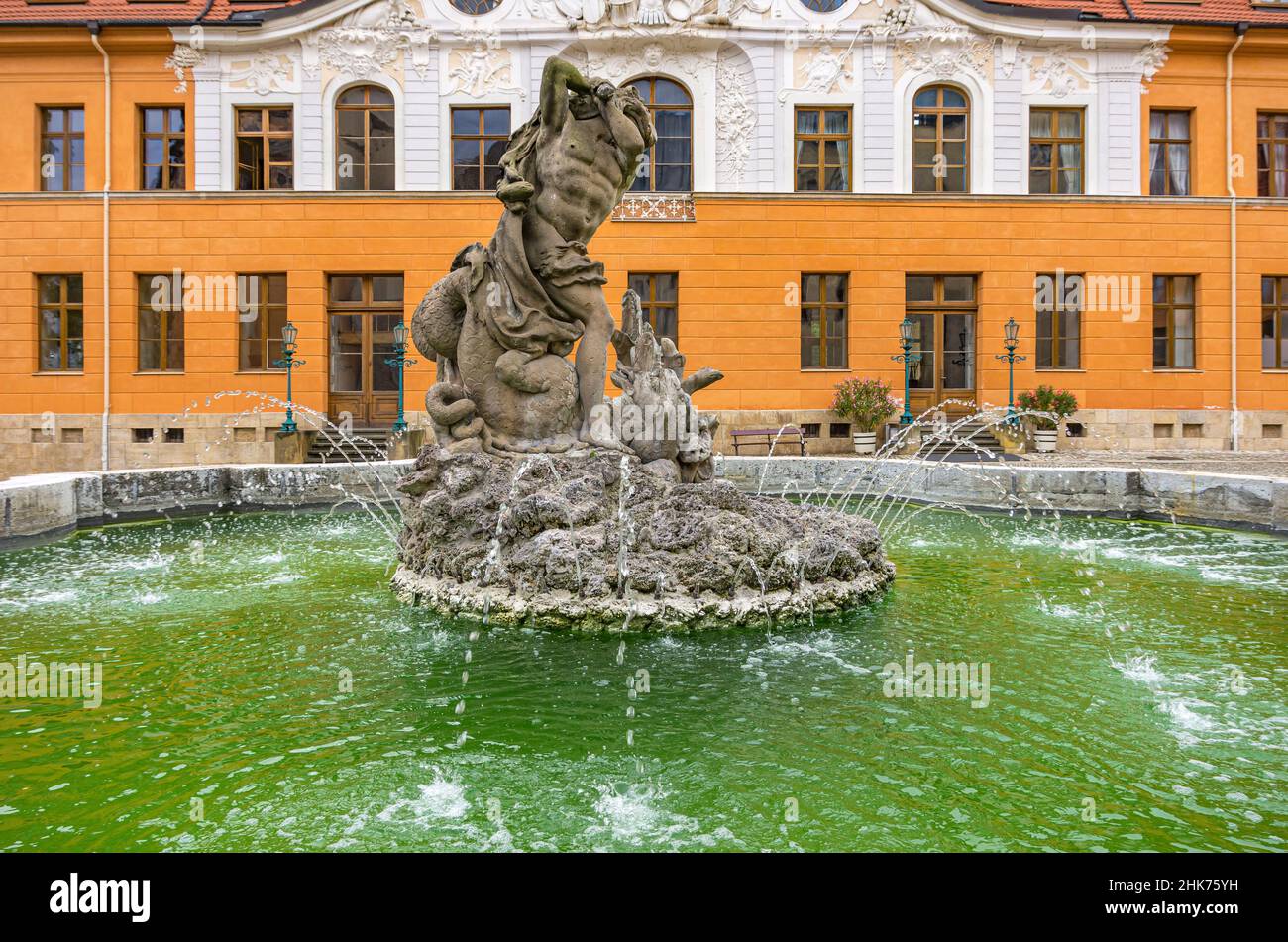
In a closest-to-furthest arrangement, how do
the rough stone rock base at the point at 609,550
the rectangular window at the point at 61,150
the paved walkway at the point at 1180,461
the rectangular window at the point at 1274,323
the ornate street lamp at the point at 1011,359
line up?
the rough stone rock base at the point at 609,550
the paved walkway at the point at 1180,461
the ornate street lamp at the point at 1011,359
the rectangular window at the point at 61,150
the rectangular window at the point at 1274,323

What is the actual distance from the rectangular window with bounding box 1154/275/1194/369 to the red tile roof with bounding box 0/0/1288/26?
21.3ft

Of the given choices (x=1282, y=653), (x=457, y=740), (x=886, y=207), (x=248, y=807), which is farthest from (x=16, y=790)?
(x=886, y=207)

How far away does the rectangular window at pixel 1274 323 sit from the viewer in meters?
23.4

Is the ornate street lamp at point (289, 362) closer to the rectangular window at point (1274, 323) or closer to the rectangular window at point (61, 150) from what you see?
the rectangular window at point (61, 150)

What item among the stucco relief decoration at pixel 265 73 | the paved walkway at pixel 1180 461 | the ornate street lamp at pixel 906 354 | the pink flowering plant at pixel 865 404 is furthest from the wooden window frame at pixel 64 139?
the paved walkway at pixel 1180 461

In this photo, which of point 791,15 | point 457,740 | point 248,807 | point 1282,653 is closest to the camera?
point 248,807

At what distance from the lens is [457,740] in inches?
142

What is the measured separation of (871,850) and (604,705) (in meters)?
1.58

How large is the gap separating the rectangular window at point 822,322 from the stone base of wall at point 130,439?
32.8 feet

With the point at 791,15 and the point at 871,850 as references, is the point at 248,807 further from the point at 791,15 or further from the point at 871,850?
the point at 791,15

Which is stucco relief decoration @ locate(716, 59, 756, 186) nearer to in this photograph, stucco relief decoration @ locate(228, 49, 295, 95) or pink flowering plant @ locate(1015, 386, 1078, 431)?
pink flowering plant @ locate(1015, 386, 1078, 431)

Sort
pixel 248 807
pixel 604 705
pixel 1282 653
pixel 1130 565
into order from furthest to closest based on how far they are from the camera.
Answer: pixel 1130 565 → pixel 1282 653 → pixel 604 705 → pixel 248 807

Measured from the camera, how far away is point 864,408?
21.1 metres

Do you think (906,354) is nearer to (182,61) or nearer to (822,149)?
(822,149)
